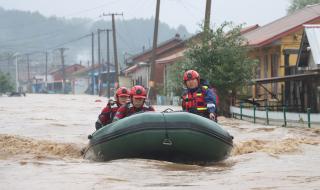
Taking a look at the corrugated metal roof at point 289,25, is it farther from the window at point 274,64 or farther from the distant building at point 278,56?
the window at point 274,64

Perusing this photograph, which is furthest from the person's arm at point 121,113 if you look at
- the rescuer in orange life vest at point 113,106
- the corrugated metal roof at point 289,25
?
the corrugated metal roof at point 289,25

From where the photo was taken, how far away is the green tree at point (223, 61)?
88.4 feet

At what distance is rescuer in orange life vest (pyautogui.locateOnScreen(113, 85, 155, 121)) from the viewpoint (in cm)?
1198

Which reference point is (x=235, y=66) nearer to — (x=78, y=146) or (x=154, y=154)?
(x=78, y=146)

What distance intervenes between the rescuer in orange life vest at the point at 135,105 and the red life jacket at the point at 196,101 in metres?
0.91

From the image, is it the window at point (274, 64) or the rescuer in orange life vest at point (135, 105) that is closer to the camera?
the rescuer in orange life vest at point (135, 105)

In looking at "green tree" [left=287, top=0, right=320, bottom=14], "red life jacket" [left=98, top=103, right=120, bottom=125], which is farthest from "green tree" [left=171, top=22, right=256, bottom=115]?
"green tree" [left=287, top=0, right=320, bottom=14]

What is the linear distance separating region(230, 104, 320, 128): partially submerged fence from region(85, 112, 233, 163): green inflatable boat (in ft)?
27.2

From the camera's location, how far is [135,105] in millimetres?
12211

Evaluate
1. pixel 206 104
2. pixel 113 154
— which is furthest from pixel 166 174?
pixel 206 104

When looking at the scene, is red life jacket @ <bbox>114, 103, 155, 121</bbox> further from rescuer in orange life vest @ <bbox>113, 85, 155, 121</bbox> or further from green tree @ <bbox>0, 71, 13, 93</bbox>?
green tree @ <bbox>0, 71, 13, 93</bbox>

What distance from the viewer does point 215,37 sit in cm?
2772

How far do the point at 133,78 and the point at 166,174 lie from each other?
204 feet

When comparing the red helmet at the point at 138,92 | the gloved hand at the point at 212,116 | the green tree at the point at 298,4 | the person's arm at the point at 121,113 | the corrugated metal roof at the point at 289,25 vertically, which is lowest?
the gloved hand at the point at 212,116
